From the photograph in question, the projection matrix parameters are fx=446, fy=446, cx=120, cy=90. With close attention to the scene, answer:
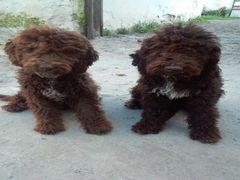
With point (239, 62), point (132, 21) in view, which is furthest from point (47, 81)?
point (132, 21)

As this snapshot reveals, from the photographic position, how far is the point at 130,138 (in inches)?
148

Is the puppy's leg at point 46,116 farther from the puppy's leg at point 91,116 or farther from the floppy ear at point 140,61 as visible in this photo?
the floppy ear at point 140,61

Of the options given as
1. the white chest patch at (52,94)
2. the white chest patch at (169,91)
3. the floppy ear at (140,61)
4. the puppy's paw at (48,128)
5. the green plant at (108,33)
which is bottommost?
the green plant at (108,33)

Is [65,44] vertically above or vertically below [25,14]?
above

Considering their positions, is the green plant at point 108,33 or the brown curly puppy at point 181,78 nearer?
the brown curly puppy at point 181,78

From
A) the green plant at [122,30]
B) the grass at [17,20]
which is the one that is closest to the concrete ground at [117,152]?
the grass at [17,20]

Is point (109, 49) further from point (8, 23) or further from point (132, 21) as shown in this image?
point (132, 21)

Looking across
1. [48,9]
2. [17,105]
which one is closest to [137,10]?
[48,9]

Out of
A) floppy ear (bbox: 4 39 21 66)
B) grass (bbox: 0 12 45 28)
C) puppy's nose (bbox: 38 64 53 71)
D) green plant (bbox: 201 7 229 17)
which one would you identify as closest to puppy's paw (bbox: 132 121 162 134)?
puppy's nose (bbox: 38 64 53 71)

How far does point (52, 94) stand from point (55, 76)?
33cm

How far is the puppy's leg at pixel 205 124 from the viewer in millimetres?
3676

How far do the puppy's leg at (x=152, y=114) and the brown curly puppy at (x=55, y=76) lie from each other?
296 millimetres

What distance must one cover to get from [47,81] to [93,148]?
0.74 metres

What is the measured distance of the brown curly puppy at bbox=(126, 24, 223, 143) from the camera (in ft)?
11.2
